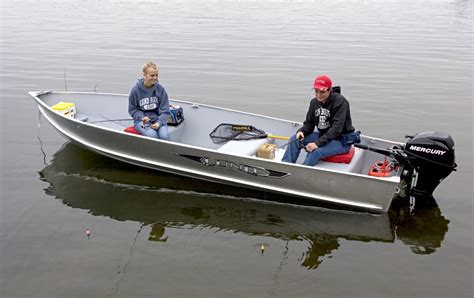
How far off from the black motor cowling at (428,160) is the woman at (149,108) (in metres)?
3.69

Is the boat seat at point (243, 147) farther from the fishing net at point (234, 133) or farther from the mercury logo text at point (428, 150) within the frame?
the mercury logo text at point (428, 150)

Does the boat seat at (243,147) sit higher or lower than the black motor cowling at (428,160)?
lower

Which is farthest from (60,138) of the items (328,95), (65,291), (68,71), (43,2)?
(43,2)

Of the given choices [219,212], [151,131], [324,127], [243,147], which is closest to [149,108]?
[151,131]

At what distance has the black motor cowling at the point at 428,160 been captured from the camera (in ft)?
19.8

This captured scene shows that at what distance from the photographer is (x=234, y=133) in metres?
8.03

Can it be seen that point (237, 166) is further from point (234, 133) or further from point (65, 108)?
point (65, 108)

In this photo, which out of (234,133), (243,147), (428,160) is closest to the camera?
(428,160)

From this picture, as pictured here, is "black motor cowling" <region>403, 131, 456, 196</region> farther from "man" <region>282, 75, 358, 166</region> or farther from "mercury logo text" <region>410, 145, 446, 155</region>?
"man" <region>282, 75, 358, 166</region>

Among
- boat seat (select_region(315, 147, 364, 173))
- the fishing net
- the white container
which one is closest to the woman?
the fishing net

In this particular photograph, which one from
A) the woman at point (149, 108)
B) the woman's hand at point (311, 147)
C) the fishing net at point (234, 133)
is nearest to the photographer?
the woman's hand at point (311, 147)

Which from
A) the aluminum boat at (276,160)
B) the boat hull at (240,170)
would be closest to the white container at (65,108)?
the aluminum boat at (276,160)

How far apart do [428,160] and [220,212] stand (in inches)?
111

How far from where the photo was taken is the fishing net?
7805mm
